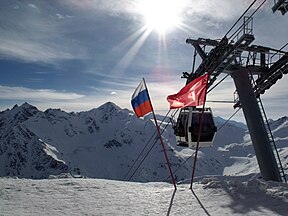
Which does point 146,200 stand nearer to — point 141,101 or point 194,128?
point 141,101

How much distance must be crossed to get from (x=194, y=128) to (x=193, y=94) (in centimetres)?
589

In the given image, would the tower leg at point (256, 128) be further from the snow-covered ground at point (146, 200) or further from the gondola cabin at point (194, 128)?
the snow-covered ground at point (146, 200)

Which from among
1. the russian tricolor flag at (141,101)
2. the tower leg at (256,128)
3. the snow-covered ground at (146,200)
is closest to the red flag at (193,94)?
the russian tricolor flag at (141,101)

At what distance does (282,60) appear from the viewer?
2033 cm

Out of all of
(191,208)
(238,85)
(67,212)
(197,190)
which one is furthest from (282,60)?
(67,212)

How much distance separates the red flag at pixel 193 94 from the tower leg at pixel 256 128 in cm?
639

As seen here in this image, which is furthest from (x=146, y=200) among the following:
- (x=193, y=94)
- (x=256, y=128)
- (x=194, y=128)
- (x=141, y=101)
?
(x=256, y=128)

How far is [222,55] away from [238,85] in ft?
8.18

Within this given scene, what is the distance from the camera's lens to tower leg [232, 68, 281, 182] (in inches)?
766

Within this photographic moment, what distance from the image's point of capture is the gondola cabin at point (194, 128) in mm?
20438

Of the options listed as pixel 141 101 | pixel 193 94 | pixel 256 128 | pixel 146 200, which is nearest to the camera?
pixel 146 200

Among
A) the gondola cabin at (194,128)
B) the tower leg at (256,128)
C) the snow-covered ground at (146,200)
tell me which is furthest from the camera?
the gondola cabin at (194,128)

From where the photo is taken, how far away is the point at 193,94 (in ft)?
49.3

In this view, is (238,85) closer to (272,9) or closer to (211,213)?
(272,9)
